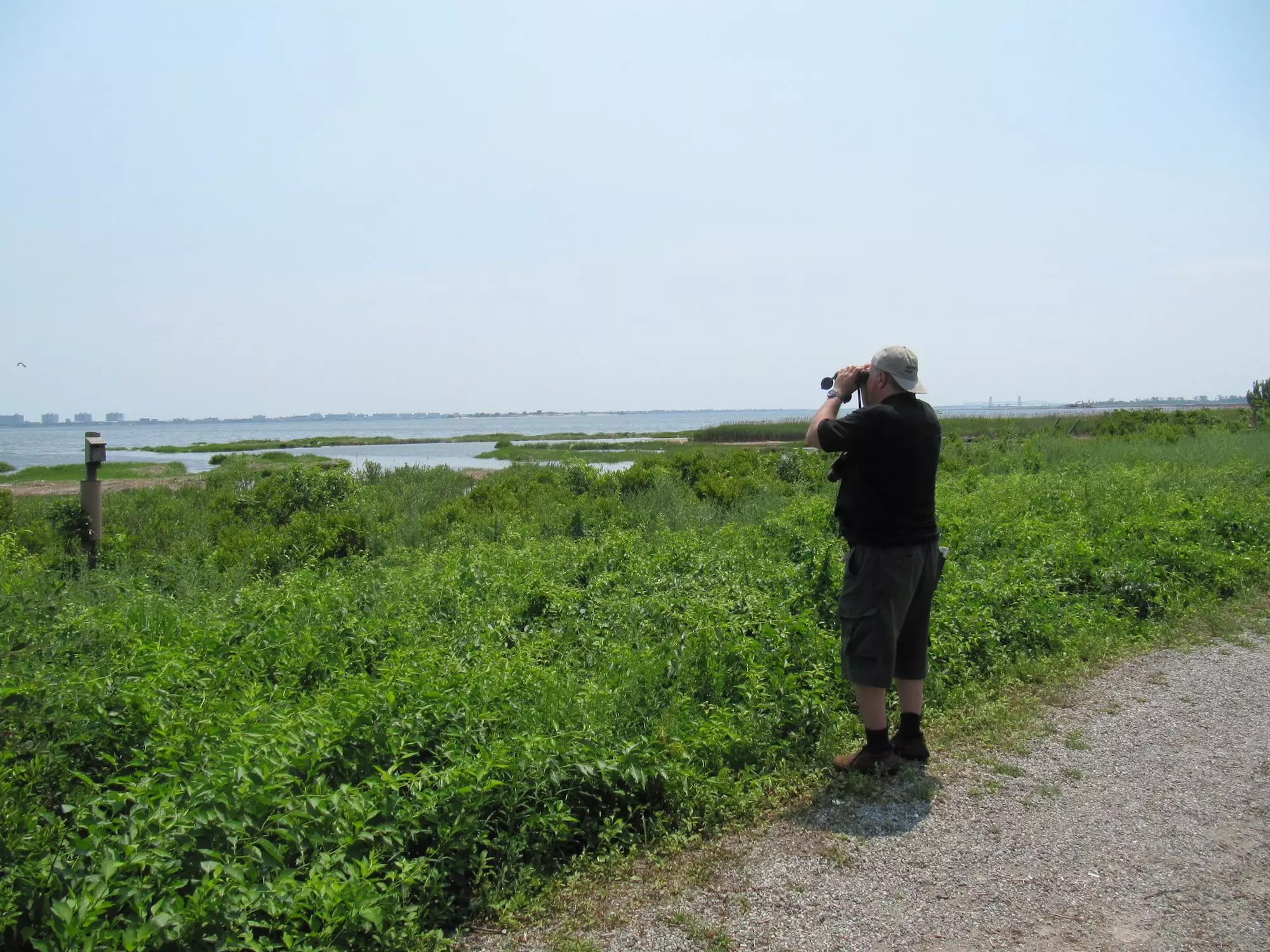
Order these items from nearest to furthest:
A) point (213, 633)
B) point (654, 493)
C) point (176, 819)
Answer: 1. point (176, 819)
2. point (213, 633)
3. point (654, 493)

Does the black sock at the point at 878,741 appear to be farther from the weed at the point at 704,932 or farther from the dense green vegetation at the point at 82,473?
the dense green vegetation at the point at 82,473

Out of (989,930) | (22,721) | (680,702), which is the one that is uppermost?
(22,721)

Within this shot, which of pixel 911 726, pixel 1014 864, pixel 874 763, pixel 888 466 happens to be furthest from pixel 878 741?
pixel 888 466

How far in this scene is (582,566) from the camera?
845 centimetres

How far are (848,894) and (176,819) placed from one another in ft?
8.29

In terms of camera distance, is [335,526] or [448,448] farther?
[448,448]

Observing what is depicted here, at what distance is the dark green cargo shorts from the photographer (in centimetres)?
431

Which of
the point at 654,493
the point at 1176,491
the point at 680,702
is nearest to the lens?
the point at 680,702

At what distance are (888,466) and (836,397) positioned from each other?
53cm

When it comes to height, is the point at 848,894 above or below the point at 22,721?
below

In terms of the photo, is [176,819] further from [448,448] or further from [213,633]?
[448,448]

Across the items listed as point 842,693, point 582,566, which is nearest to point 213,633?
point 582,566

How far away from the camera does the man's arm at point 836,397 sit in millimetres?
4467

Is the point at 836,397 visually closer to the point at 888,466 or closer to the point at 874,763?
the point at 888,466
